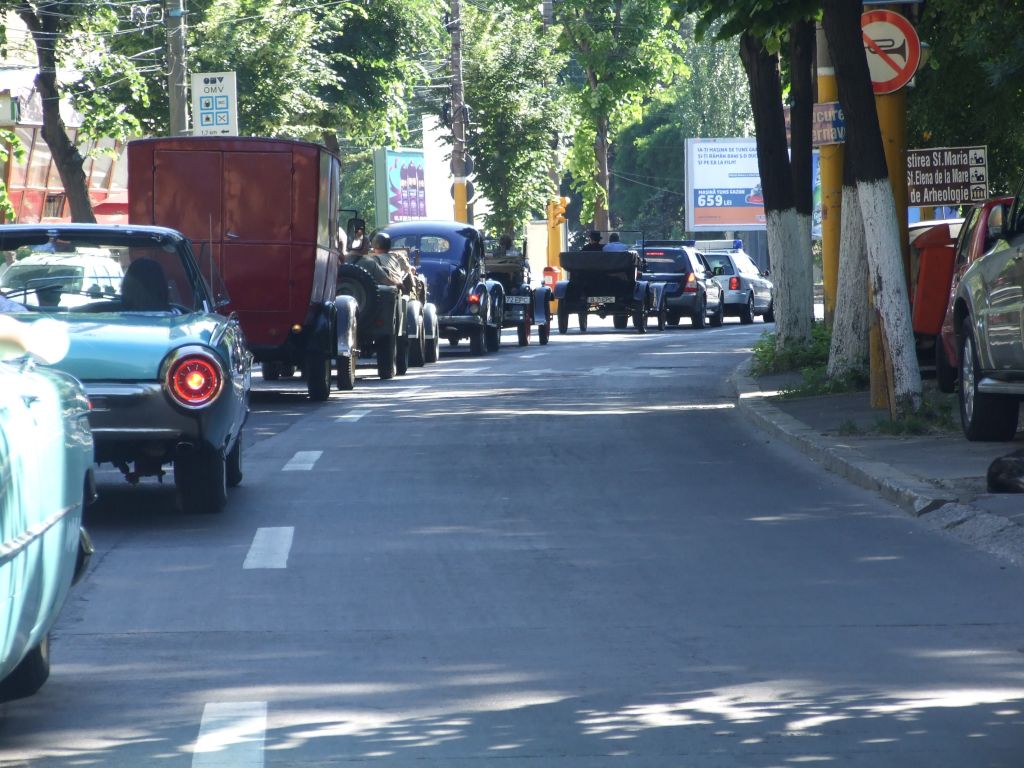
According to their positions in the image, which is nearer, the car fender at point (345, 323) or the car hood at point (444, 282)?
the car fender at point (345, 323)

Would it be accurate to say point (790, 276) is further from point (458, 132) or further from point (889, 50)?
point (458, 132)

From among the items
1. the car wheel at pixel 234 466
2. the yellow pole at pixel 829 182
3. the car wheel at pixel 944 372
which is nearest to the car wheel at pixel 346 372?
the yellow pole at pixel 829 182

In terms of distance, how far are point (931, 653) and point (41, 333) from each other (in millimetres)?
3253

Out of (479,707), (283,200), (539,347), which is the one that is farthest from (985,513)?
(539,347)

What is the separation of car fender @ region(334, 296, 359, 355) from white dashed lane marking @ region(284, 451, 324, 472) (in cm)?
671

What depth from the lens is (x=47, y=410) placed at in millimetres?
5215

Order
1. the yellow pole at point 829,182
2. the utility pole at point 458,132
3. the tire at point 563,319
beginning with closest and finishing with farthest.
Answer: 1. the yellow pole at point 829,182
2. the tire at point 563,319
3. the utility pole at point 458,132

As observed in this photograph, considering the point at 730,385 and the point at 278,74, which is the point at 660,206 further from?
the point at 730,385

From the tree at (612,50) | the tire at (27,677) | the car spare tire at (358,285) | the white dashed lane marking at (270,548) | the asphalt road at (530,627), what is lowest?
the asphalt road at (530,627)

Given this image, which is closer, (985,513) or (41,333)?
(41,333)

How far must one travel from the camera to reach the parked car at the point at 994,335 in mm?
12133

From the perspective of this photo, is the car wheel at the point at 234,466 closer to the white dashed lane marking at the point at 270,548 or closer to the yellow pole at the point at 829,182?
the white dashed lane marking at the point at 270,548

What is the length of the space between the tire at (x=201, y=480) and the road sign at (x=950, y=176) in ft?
34.8

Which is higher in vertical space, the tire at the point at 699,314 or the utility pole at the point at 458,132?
the utility pole at the point at 458,132
